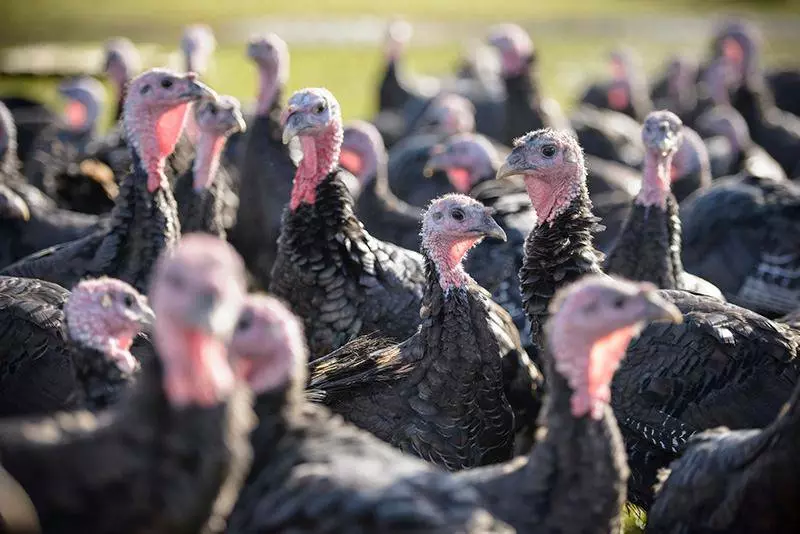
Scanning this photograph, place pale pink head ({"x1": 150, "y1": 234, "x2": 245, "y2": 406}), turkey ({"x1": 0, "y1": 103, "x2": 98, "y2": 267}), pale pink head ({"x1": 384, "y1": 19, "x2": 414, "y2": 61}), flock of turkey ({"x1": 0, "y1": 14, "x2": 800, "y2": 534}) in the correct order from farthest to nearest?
pale pink head ({"x1": 384, "y1": 19, "x2": 414, "y2": 61}) < turkey ({"x1": 0, "y1": 103, "x2": 98, "y2": 267}) < flock of turkey ({"x1": 0, "y1": 14, "x2": 800, "y2": 534}) < pale pink head ({"x1": 150, "y1": 234, "x2": 245, "y2": 406})

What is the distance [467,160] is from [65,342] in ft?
11.8

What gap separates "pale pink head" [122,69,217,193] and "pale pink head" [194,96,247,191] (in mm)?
461

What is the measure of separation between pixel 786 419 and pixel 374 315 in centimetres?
235

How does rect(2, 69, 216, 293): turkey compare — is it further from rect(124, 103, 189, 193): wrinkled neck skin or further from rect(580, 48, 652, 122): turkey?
rect(580, 48, 652, 122): turkey

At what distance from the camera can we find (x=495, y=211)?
213 inches

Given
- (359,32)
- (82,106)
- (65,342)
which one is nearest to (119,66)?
(82,106)

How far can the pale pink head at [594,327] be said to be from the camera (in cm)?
359

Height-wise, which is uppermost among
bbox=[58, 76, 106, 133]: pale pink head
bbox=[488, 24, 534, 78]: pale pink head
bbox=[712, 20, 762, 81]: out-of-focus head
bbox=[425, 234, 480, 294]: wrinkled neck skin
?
bbox=[425, 234, 480, 294]: wrinkled neck skin

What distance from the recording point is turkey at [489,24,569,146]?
31.8ft

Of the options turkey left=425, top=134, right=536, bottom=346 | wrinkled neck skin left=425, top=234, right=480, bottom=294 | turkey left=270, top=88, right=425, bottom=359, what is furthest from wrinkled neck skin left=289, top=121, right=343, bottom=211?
wrinkled neck skin left=425, top=234, right=480, bottom=294

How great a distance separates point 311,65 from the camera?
19359mm

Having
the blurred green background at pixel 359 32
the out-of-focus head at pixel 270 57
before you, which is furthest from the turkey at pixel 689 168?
the blurred green background at pixel 359 32

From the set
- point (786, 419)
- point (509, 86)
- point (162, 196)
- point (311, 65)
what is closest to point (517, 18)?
point (311, 65)

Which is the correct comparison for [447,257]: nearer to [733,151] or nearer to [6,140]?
[6,140]
